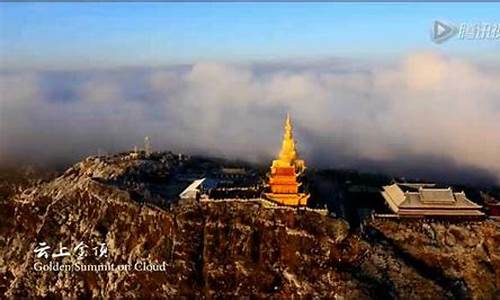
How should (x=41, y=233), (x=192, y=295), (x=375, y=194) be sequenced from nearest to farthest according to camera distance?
1. (x=192, y=295)
2. (x=41, y=233)
3. (x=375, y=194)

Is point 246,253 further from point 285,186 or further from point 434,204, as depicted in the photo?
point 434,204

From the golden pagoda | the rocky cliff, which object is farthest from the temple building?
the golden pagoda

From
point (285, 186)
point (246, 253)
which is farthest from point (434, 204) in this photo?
point (246, 253)

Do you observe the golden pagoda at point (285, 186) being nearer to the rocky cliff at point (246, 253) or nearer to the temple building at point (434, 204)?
the rocky cliff at point (246, 253)

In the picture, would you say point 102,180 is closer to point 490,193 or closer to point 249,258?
point 249,258

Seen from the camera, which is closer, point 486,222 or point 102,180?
point 486,222

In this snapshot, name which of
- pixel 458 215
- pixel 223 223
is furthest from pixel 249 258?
pixel 458 215
